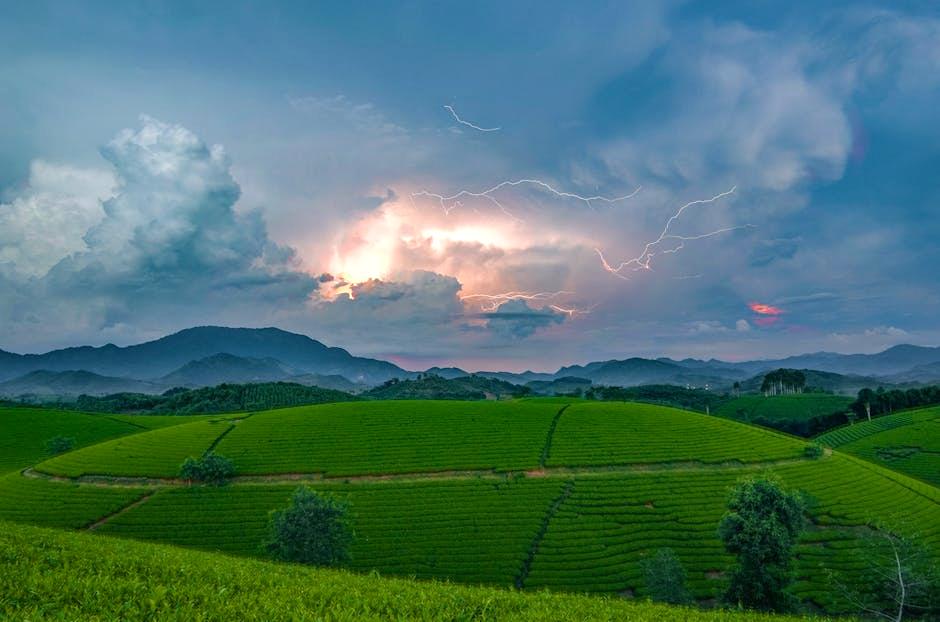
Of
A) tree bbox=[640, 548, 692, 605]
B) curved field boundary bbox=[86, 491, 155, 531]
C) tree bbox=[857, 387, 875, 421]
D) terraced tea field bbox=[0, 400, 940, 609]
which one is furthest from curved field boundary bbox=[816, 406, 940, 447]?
curved field boundary bbox=[86, 491, 155, 531]

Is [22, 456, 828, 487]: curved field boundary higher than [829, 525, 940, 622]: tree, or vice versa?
[22, 456, 828, 487]: curved field boundary

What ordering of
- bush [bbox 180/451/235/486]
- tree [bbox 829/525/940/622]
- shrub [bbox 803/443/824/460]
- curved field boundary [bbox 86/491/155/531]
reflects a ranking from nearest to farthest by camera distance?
1. tree [bbox 829/525/940/622]
2. curved field boundary [bbox 86/491/155/531]
3. bush [bbox 180/451/235/486]
4. shrub [bbox 803/443/824/460]

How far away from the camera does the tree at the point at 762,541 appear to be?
133ft

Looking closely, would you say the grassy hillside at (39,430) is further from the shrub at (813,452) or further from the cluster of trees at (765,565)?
the shrub at (813,452)

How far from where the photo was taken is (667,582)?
42188 millimetres

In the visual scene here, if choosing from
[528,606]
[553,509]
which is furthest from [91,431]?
[528,606]

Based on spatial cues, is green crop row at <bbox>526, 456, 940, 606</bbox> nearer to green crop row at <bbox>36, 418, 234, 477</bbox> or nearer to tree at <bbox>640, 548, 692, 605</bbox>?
tree at <bbox>640, 548, 692, 605</bbox>

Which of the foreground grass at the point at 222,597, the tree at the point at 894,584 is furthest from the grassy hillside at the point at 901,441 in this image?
the foreground grass at the point at 222,597

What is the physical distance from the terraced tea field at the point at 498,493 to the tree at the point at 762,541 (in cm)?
672

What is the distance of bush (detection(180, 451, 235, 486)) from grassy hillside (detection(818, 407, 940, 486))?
125m

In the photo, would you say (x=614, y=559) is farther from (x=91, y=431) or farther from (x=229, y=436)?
(x=91, y=431)

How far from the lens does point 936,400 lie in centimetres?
15425

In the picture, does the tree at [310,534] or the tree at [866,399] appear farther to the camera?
the tree at [866,399]

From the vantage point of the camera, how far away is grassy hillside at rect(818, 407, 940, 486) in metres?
97.2
